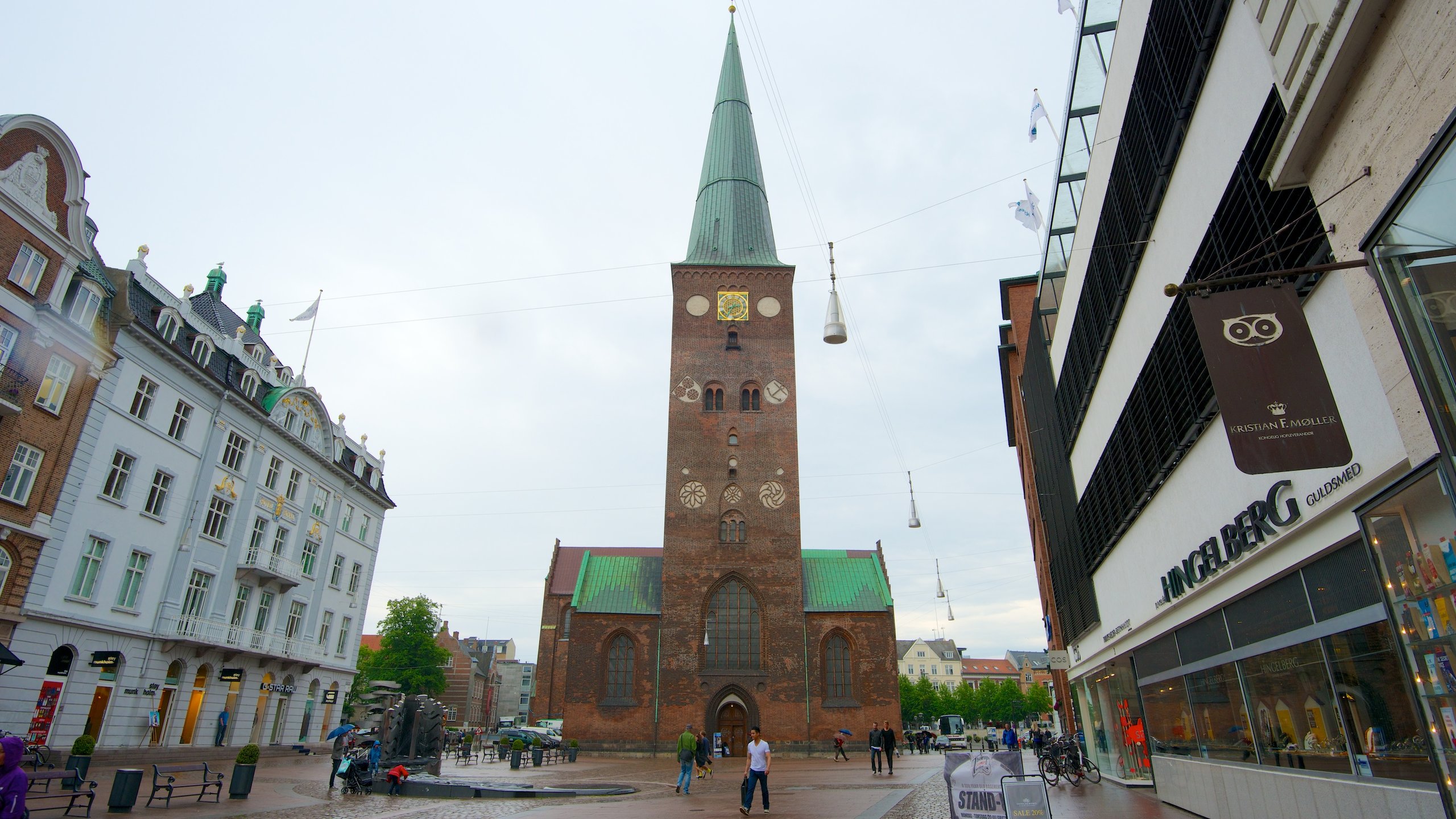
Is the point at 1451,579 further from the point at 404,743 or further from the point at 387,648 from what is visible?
the point at 387,648

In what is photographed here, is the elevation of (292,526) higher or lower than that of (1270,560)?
higher

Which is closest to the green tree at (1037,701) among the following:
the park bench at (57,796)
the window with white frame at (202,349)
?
the window with white frame at (202,349)

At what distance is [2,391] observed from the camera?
19.2 meters

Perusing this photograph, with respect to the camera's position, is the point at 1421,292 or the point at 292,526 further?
the point at 292,526

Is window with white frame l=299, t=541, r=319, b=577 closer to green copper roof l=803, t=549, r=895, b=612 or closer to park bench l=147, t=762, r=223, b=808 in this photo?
park bench l=147, t=762, r=223, b=808

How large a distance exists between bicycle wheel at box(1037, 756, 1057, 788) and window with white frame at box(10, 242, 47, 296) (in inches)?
1130

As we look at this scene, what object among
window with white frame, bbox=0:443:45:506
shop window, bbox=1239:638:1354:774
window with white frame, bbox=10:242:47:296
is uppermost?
window with white frame, bbox=10:242:47:296

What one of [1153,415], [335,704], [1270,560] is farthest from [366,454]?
[1270,560]

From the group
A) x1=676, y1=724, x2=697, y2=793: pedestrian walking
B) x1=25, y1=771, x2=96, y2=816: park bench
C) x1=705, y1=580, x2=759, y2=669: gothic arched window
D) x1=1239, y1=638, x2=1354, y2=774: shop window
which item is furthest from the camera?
x1=705, y1=580, x2=759, y2=669: gothic arched window

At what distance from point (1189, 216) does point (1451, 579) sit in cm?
Answer: 576

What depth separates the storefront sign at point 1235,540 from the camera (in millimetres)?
8266

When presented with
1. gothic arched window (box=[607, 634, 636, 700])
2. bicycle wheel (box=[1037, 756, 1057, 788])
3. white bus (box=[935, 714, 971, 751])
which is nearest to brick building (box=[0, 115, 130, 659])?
bicycle wheel (box=[1037, 756, 1057, 788])

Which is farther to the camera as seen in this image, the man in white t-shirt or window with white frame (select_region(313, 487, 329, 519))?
window with white frame (select_region(313, 487, 329, 519))

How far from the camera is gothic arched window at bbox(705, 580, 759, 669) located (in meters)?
41.9
